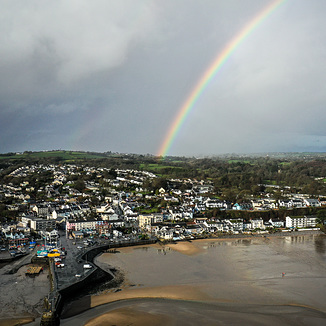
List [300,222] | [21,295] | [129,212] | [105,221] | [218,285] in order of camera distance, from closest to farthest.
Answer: [21,295] → [218,285] → [105,221] → [300,222] → [129,212]

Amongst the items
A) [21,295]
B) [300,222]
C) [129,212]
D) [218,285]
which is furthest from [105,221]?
[300,222]

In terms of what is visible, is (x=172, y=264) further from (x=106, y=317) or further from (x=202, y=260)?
(x=106, y=317)

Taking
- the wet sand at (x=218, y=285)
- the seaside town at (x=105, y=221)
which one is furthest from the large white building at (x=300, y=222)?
the wet sand at (x=218, y=285)

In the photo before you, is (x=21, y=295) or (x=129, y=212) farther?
(x=129, y=212)

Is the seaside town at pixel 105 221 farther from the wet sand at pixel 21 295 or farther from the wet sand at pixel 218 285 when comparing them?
the wet sand at pixel 218 285

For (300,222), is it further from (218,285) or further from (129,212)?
(218,285)

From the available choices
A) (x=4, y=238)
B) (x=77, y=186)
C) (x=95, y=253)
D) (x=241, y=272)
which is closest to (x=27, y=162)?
(x=77, y=186)

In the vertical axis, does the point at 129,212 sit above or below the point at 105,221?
above

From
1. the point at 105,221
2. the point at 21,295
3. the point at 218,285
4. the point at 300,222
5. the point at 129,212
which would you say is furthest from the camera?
the point at 129,212
